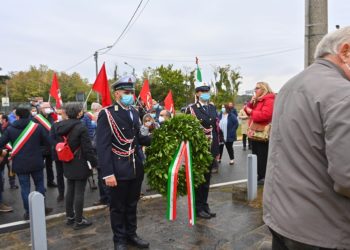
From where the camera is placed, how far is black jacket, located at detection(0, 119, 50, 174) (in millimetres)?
5715

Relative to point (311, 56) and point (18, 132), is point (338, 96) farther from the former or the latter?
point (18, 132)

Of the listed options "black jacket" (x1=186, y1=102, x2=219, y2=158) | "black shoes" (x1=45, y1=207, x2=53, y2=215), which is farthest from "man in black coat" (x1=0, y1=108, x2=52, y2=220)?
"black jacket" (x1=186, y1=102, x2=219, y2=158)

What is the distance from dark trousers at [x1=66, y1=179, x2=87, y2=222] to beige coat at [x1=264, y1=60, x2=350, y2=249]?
13.0 feet

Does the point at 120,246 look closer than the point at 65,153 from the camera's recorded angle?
Yes

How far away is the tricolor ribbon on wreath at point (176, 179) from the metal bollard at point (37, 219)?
1.59 meters

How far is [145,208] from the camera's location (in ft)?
20.1

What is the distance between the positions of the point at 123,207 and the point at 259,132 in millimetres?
3035

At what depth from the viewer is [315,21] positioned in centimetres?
454

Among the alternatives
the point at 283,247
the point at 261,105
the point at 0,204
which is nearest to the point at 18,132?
the point at 0,204

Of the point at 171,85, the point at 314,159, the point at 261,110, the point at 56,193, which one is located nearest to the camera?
the point at 314,159

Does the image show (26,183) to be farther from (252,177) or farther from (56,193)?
(252,177)

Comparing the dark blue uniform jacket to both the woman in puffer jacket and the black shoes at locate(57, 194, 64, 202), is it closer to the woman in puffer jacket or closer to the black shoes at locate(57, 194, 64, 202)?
the woman in puffer jacket

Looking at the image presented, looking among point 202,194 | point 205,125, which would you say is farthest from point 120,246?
point 205,125

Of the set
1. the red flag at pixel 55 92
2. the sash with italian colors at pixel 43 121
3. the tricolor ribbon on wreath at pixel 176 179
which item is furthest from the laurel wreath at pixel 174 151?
the red flag at pixel 55 92
